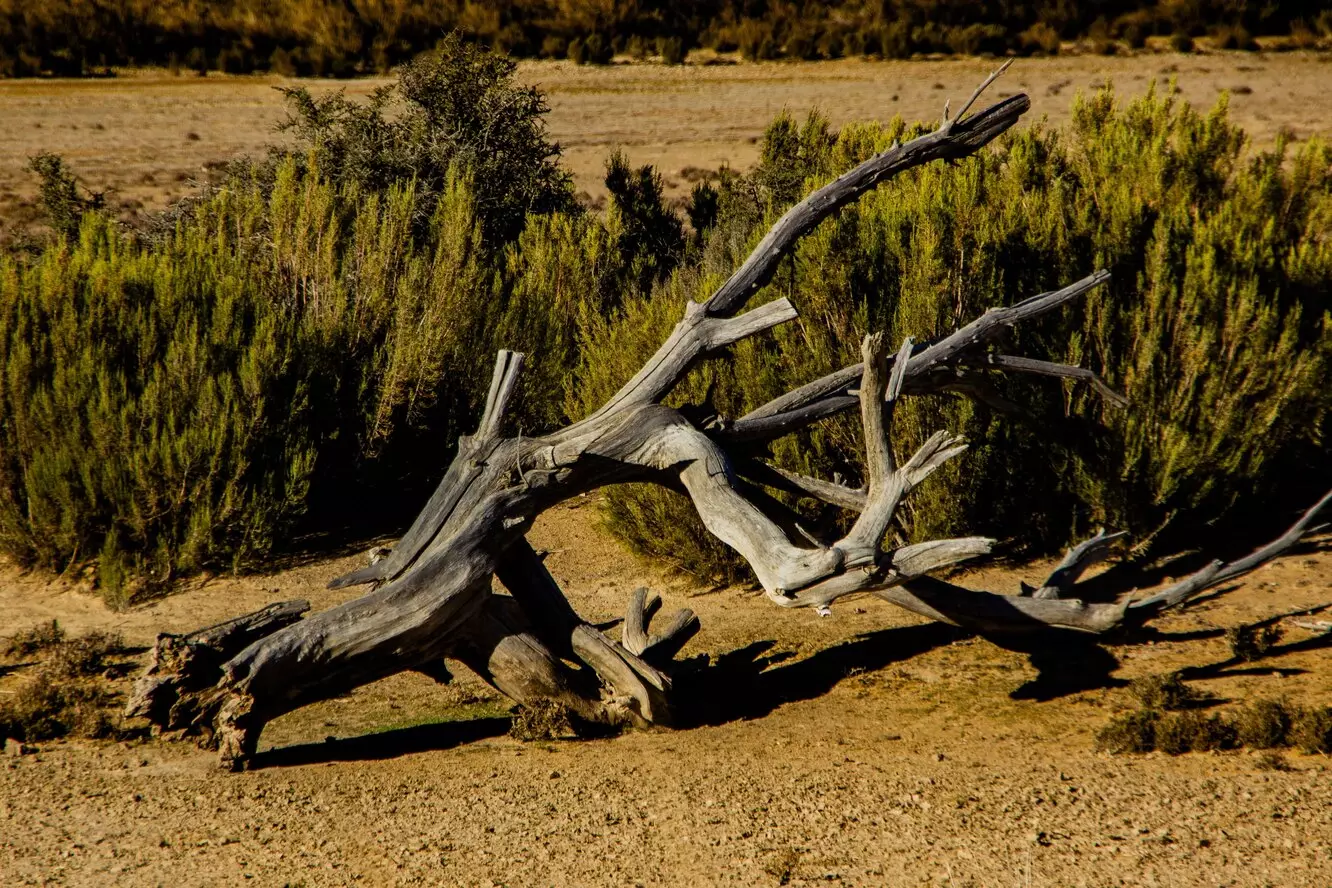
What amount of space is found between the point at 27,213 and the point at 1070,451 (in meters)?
14.9

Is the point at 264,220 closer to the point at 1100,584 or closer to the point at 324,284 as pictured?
the point at 324,284

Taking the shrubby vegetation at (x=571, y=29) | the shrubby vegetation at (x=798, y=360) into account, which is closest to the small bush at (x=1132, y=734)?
the shrubby vegetation at (x=798, y=360)

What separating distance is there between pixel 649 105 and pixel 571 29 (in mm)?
8808

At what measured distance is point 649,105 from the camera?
92.7 feet

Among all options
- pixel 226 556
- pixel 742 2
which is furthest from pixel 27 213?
pixel 742 2

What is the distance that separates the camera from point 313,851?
5012 millimetres

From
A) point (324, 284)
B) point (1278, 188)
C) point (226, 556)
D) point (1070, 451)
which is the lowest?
point (226, 556)

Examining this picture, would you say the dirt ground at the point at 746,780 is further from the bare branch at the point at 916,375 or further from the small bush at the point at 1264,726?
the bare branch at the point at 916,375

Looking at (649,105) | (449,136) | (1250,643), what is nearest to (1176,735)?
(1250,643)

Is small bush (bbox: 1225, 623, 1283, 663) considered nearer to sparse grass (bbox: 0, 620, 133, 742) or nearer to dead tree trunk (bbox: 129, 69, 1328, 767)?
dead tree trunk (bbox: 129, 69, 1328, 767)

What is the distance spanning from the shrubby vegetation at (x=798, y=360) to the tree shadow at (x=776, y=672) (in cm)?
118

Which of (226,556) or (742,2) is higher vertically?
(742,2)

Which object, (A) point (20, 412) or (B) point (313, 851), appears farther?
(A) point (20, 412)

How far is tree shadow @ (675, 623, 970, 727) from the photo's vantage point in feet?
21.7
